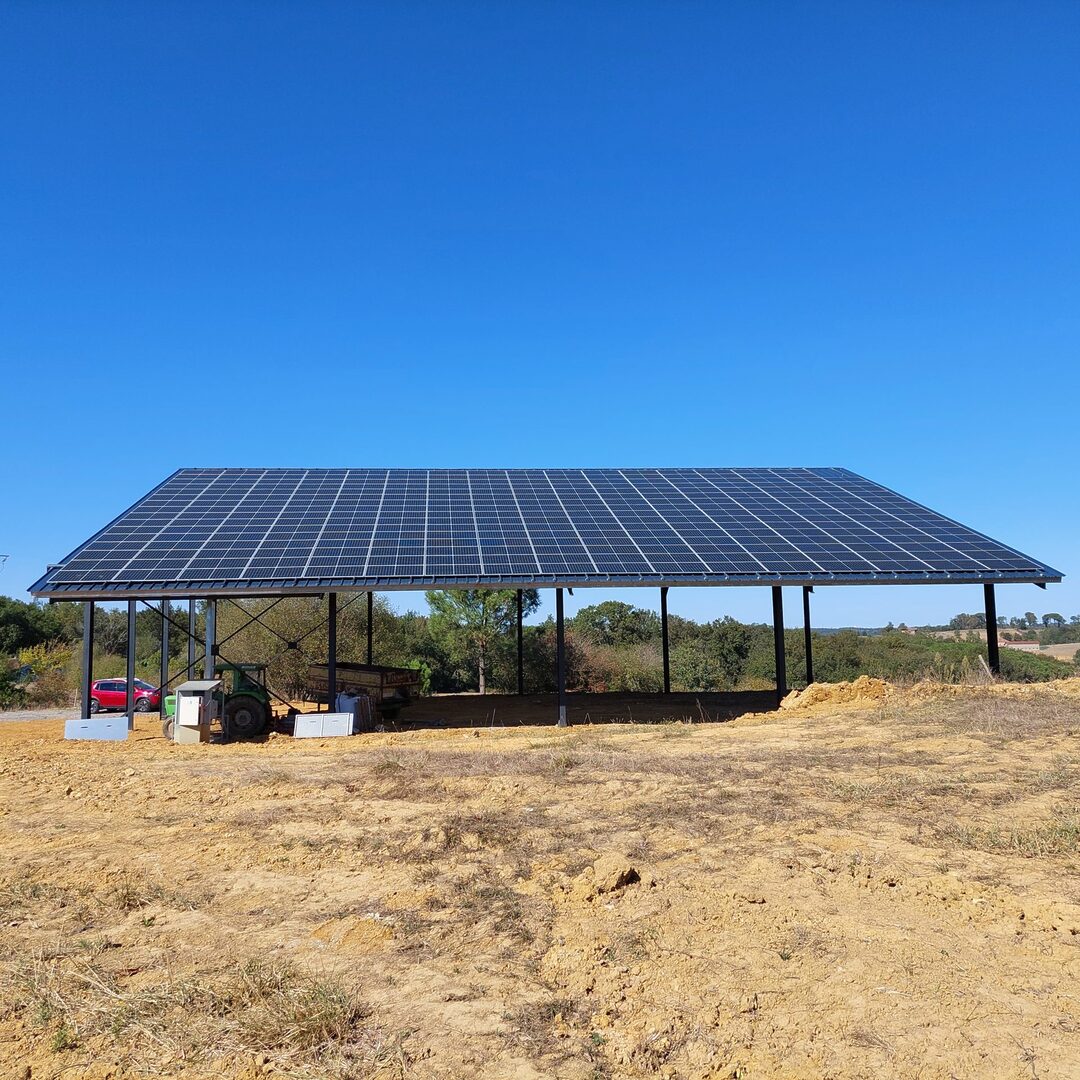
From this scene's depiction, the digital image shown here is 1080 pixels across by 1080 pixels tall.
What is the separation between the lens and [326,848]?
8.46 metres

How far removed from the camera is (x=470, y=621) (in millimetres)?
33500

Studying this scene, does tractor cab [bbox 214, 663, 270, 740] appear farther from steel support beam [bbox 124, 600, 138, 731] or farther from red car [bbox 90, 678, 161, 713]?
red car [bbox 90, 678, 161, 713]

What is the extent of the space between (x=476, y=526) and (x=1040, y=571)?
43.4ft

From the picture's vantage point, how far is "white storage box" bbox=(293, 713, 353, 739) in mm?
17484

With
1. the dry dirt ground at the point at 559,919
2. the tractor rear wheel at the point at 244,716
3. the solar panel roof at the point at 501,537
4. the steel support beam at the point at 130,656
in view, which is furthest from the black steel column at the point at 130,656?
the dry dirt ground at the point at 559,919

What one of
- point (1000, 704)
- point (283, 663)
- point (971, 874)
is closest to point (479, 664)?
point (283, 663)

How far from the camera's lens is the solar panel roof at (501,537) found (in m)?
17.2

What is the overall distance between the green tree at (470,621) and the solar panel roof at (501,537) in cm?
858

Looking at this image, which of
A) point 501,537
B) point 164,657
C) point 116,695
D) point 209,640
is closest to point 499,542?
point 501,537

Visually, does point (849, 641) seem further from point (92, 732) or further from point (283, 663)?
point (92, 732)

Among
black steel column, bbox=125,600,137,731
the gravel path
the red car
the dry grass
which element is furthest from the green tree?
the dry grass

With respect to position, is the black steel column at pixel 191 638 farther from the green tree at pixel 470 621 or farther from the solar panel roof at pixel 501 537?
the green tree at pixel 470 621

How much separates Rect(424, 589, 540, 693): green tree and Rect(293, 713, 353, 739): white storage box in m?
15.7

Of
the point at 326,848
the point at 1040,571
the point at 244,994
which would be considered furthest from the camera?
the point at 1040,571
